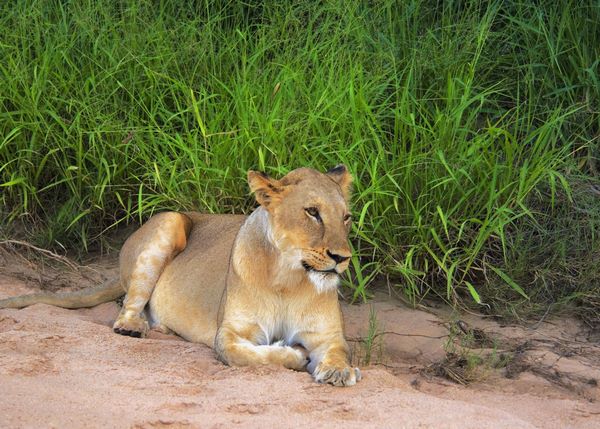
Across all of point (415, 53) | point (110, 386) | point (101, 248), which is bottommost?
point (101, 248)

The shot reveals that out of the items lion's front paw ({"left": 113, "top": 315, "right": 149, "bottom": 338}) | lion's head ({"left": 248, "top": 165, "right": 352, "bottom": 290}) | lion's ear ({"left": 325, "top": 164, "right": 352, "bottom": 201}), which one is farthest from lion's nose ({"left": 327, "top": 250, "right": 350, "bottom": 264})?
lion's front paw ({"left": 113, "top": 315, "right": 149, "bottom": 338})

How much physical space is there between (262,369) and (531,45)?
3.25 meters

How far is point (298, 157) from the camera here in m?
5.48

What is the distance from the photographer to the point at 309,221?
417 centimetres

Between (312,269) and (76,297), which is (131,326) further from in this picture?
(312,269)

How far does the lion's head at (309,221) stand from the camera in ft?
13.4

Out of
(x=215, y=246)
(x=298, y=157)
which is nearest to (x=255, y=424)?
(x=215, y=246)

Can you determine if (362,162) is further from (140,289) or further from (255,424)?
(255,424)

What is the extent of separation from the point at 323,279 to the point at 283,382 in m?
0.43

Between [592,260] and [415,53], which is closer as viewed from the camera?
[592,260]

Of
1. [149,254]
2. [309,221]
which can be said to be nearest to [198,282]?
[149,254]

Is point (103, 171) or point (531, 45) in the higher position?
point (531, 45)

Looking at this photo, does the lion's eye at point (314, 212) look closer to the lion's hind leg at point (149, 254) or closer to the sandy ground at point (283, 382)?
the sandy ground at point (283, 382)

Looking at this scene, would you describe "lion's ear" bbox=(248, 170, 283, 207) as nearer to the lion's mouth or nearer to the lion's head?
the lion's head
